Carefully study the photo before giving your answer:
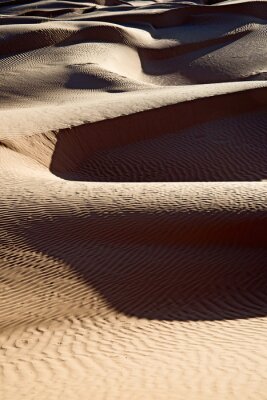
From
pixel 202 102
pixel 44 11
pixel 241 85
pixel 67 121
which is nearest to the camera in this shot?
pixel 67 121

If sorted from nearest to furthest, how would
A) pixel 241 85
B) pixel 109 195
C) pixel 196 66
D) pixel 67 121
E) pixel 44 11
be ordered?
pixel 109 195, pixel 67 121, pixel 241 85, pixel 196 66, pixel 44 11

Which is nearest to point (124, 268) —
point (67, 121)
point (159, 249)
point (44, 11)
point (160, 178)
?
point (159, 249)

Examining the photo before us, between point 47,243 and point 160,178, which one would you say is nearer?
point 47,243

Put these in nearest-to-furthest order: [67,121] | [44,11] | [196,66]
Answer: [67,121]
[196,66]
[44,11]

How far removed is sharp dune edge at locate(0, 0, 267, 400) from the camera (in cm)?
569

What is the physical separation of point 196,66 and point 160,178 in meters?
11.2

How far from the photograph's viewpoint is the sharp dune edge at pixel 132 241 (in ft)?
18.7

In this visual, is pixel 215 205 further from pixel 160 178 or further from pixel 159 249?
pixel 160 178

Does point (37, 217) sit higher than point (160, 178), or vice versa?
point (37, 217)

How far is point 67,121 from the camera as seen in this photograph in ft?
47.5

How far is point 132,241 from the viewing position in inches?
347

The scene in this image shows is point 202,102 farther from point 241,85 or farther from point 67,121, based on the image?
point 67,121

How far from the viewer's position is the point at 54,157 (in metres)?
13.3

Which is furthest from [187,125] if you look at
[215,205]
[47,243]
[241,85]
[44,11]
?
[44,11]
